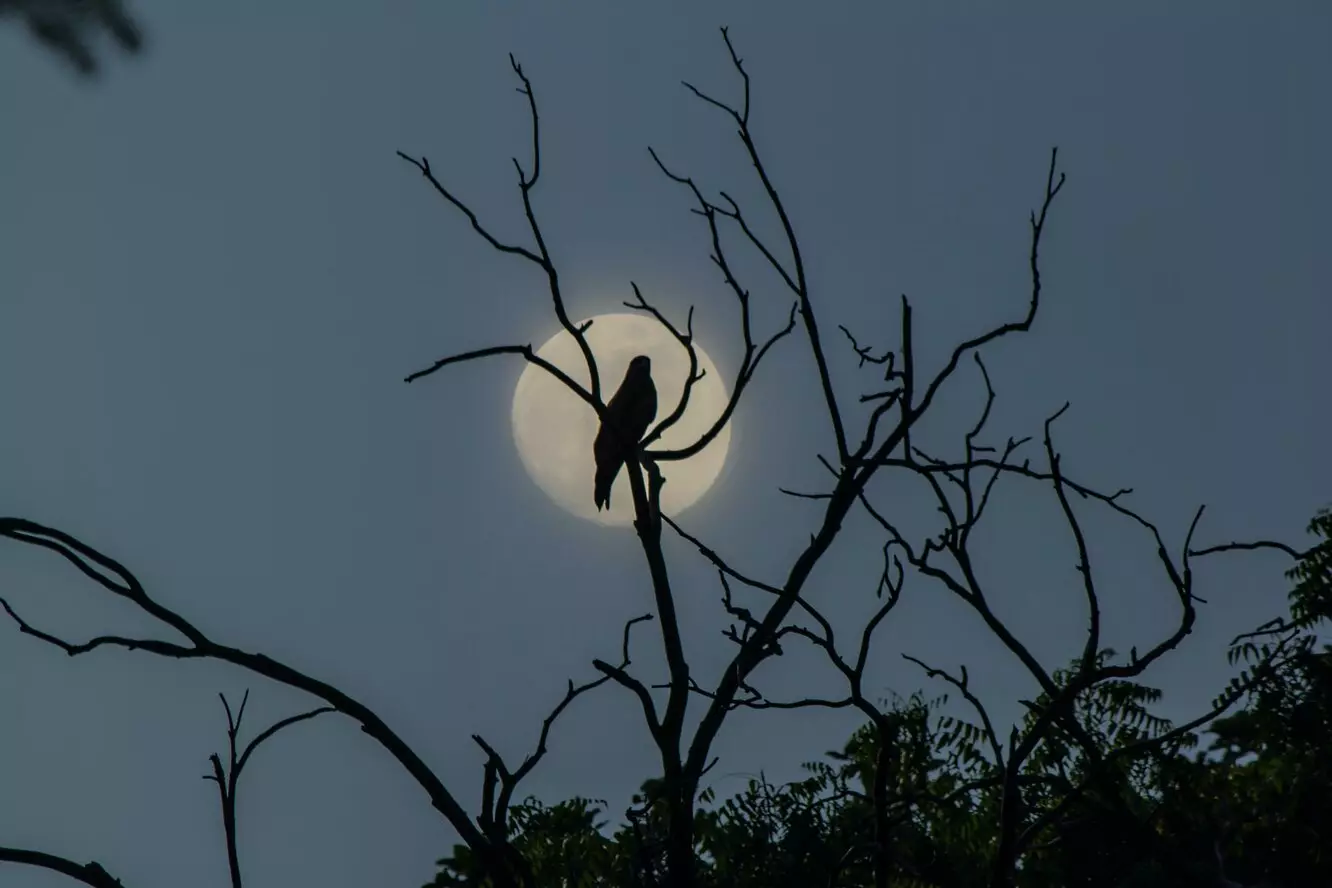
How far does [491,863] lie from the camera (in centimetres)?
330

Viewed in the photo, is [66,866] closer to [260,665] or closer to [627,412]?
[260,665]

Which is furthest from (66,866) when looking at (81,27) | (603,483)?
(603,483)

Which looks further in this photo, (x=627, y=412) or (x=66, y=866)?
(x=627, y=412)

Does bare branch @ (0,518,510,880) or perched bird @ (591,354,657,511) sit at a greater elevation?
perched bird @ (591,354,657,511)

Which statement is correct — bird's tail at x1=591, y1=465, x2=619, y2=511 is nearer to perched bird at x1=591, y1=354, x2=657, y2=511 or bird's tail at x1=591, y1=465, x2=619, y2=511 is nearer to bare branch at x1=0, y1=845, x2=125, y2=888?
perched bird at x1=591, y1=354, x2=657, y2=511

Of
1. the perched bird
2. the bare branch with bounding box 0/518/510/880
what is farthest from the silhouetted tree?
the perched bird

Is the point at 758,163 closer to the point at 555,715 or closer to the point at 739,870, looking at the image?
→ the point at 555,715

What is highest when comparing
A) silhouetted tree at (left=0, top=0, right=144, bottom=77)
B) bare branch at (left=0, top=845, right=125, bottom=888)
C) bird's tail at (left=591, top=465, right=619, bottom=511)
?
bird's tail at (left=591, top=465, right=619, bottom=511)

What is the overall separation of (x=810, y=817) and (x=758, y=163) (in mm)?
9349

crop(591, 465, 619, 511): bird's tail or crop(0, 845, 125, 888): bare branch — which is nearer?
crop(0, 845, 125, 888): bare branch

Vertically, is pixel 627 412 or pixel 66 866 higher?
pixel 627 412

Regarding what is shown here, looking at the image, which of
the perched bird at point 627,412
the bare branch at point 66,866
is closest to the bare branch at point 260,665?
the bare branch at point 66,866

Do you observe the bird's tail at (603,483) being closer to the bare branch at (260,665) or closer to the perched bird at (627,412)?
the perched bird at (627,412)

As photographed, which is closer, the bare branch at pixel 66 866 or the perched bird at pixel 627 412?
the bare branch at pixel 66 866
